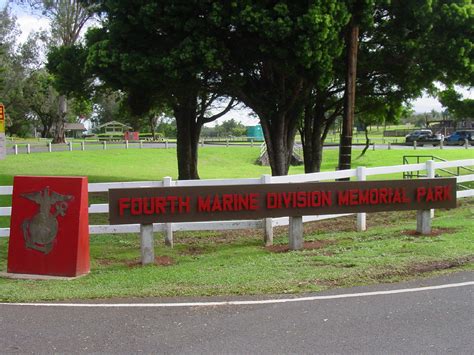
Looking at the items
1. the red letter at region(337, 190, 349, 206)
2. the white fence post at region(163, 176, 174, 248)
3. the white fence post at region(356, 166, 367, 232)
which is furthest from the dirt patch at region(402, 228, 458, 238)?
the white fence post at region(163, 176, 174, 248)

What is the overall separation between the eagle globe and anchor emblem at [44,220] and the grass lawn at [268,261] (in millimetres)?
651

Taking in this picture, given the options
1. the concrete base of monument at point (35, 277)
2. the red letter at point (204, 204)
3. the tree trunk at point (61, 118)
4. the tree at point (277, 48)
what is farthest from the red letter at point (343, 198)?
the tree trunk at point (61, 118)

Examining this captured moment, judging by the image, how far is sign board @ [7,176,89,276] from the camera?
8.52 metres

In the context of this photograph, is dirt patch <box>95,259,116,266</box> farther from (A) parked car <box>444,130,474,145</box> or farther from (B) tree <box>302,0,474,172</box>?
(A) parked car <box>444,130,474,145</box>

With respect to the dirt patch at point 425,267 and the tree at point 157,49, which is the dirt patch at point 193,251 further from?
the tree at point 157,49

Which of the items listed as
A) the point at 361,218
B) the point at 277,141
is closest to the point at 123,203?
the point at 361,218

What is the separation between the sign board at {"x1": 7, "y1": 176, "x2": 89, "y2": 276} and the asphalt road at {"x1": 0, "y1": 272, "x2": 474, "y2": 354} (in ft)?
5.86

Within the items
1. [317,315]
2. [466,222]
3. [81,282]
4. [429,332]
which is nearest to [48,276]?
[81,282]

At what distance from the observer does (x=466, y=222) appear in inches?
483

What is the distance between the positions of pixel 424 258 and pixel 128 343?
17.1 feet

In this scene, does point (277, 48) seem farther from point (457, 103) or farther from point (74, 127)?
point (74, 127)

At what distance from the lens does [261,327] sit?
5781 mm

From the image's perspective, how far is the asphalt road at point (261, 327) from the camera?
5.21m

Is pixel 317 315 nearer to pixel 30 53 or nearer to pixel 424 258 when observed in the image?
pixel 424 258
